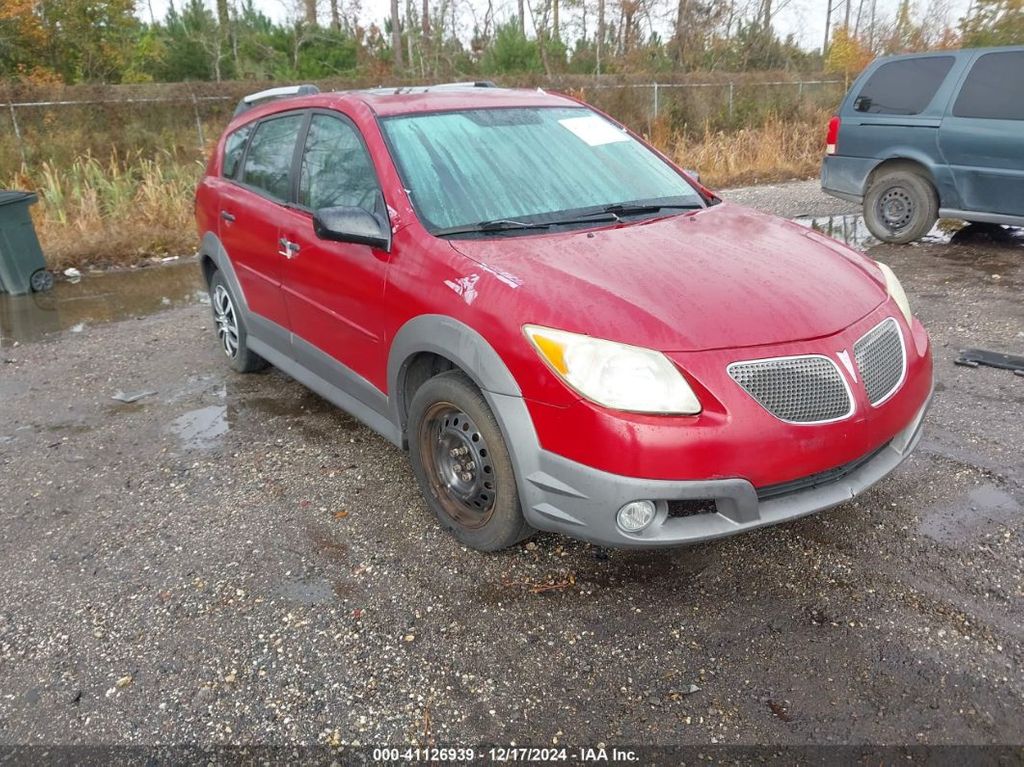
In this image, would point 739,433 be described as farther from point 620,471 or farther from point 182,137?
point 182,137

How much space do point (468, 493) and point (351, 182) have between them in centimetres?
157

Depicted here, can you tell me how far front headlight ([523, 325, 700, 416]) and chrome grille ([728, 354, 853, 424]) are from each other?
20 centimetres

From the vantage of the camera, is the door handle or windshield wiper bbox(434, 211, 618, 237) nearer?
windshield wiper bbox(434, 211, 618, 237)

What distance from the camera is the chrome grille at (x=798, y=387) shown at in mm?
2449

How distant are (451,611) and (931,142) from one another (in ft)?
23.5

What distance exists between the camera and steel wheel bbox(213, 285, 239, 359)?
5039 millimetres

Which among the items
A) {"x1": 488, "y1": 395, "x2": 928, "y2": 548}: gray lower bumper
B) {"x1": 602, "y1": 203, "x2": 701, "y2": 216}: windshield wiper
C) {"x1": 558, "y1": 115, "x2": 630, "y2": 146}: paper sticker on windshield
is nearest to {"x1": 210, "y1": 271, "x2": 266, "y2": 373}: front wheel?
{"x1": 558, "y1": 115, "x2": 630, "y2": 146}: paper sticker on windshield

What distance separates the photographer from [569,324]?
2.53m

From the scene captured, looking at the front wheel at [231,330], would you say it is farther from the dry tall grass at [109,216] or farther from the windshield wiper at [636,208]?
the dry tall grass at [109,216]

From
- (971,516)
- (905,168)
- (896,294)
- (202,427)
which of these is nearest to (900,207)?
(905,168)

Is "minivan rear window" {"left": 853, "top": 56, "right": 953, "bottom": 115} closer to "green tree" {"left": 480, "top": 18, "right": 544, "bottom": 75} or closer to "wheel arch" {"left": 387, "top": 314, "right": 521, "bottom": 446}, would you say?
"wheel arch" {"left": 387, "top": 314, "right": 521, "bottom": 446}

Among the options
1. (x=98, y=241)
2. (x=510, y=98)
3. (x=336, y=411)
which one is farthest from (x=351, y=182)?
(x=98, y=241)

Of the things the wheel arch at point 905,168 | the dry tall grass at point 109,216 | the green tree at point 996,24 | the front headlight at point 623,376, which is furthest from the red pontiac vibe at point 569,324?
the green tree at point 996,24

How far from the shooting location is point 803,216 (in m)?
10.2
